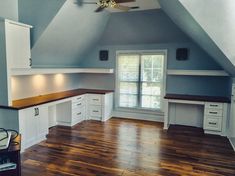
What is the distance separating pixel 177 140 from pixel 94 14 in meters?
3.39

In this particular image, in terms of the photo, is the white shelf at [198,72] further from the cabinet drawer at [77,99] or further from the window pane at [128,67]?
the cabinet drawer at [77,99]

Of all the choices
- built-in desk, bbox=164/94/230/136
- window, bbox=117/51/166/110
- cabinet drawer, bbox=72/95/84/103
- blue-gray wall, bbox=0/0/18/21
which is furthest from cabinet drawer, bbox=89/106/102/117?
blue-gray wall, bbox=0/0/18/21

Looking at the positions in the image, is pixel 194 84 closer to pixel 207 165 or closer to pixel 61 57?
pixel 207 165

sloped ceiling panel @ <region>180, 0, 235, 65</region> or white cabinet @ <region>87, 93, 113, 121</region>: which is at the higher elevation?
sloped ceiling panel @ <region>180, 0, 235, 65</region>

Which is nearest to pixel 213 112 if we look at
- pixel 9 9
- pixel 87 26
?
pixel 87 26

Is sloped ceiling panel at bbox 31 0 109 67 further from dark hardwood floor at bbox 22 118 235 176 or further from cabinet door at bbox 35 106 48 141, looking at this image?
dark hardwood floor at bbox 22 118 235 176

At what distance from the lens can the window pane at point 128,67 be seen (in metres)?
5.56

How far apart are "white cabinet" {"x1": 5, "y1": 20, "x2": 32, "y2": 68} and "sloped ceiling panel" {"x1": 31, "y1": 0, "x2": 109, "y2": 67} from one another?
36 cm

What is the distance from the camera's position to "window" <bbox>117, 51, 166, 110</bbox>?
17.6 ft

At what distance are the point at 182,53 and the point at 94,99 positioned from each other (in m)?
2.71

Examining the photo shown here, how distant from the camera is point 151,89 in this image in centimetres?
550

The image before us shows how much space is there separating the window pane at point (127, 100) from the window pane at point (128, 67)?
20.7 inches

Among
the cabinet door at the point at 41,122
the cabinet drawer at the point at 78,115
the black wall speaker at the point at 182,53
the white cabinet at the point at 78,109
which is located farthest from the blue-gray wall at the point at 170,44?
the cabinet door at the point at 41,122

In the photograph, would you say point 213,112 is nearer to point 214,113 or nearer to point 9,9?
point 214,113
